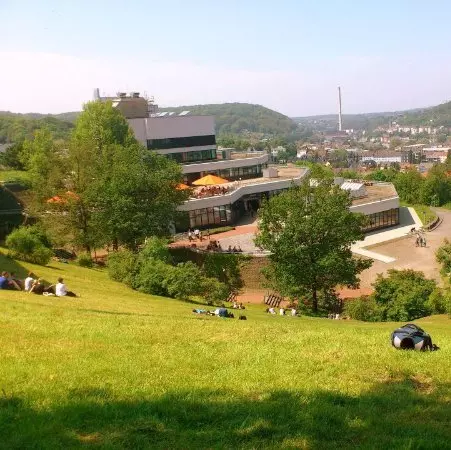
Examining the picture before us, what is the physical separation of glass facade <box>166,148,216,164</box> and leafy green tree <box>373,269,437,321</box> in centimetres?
3648

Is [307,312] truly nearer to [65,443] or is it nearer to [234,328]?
[234,328]

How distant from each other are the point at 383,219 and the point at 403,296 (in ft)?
79.4

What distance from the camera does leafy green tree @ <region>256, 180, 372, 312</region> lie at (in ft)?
86.8

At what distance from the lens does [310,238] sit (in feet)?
87.7

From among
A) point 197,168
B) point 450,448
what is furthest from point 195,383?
point 197,168

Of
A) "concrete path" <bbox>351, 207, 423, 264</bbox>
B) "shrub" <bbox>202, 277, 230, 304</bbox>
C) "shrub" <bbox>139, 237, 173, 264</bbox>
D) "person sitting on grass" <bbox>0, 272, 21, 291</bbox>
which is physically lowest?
"concrete path" <bbox>351, 207, 423, 264</bbox>

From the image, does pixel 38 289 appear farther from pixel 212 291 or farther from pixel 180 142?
pixel 180 142

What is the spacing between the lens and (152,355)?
1050cm

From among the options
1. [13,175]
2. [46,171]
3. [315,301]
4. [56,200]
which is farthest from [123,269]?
[13,175]

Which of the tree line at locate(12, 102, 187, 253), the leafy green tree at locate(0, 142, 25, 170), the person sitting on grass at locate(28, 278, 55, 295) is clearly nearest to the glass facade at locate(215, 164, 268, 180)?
the leafy green tree at locate(0, 142, 25, 170)

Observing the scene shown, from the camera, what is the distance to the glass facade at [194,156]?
60875 mm

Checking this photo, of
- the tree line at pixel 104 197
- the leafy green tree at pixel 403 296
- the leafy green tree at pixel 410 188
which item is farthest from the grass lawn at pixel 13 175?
the leafy green tree at pixel 410 188

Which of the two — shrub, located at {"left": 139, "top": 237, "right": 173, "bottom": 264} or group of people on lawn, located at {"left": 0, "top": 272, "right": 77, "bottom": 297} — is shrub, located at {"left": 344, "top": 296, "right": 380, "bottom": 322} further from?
group of people on lawn, located at {"left": 0, "top": 272, "right": 77, "bottom": 297}

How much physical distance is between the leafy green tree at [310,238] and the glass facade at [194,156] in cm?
3400
